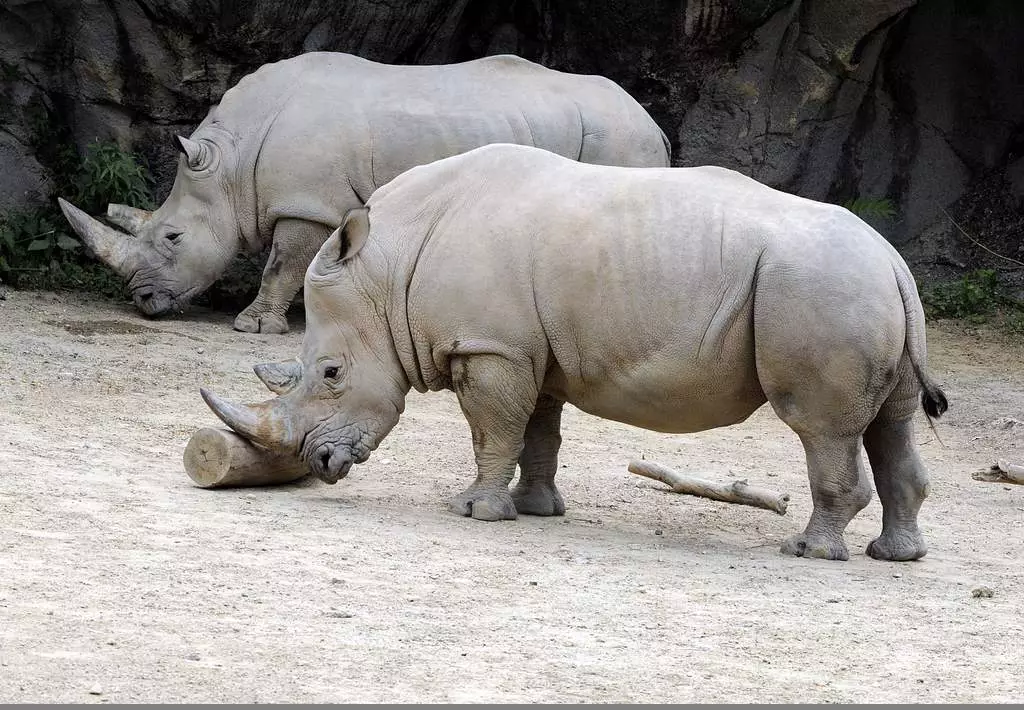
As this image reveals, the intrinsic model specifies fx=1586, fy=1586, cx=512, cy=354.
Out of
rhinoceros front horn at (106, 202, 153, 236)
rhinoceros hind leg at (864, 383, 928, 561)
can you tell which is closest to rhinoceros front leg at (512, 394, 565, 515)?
rhinoceros hind leg at (864, 383, 928, 561)

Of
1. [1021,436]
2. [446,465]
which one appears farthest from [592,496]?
[1021,436]

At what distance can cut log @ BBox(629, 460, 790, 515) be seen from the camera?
8.55 meters

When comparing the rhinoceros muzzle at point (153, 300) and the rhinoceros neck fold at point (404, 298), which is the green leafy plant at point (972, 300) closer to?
the rhinoceros muzzle at point (153, 300)

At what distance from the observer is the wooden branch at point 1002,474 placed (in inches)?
378

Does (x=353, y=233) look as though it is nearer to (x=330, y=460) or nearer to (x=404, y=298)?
(x=404, y=298)

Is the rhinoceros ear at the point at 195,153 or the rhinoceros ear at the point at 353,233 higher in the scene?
the rhinoceros ear at the point at 353,233

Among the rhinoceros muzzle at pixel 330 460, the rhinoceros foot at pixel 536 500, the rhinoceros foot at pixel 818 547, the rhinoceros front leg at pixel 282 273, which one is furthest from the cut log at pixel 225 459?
the rhinoceros front leg at pixel 282 273

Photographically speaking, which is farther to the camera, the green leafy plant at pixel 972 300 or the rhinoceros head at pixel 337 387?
the green leafy plant at pixel 972 300

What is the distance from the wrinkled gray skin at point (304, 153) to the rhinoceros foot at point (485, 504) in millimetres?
5277

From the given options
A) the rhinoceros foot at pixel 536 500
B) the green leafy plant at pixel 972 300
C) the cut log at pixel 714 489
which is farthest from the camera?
the green leafy plant at pixel 972 300

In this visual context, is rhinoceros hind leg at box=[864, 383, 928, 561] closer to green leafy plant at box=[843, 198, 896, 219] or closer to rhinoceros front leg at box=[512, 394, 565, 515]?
rhinoceros front leg at box=[512, 394, 565, 515]

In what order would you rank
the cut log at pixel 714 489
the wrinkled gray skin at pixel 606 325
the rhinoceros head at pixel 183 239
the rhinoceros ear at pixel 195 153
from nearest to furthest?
the wrinkled gray skin at pixel 606 325, the cut log at pixel 714 489, the rhinoceros ear at pixel 195 153, the rhinoceros head at pixel 183 239

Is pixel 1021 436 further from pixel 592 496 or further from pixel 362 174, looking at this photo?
pixel 362 174

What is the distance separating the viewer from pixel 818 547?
286 inches
